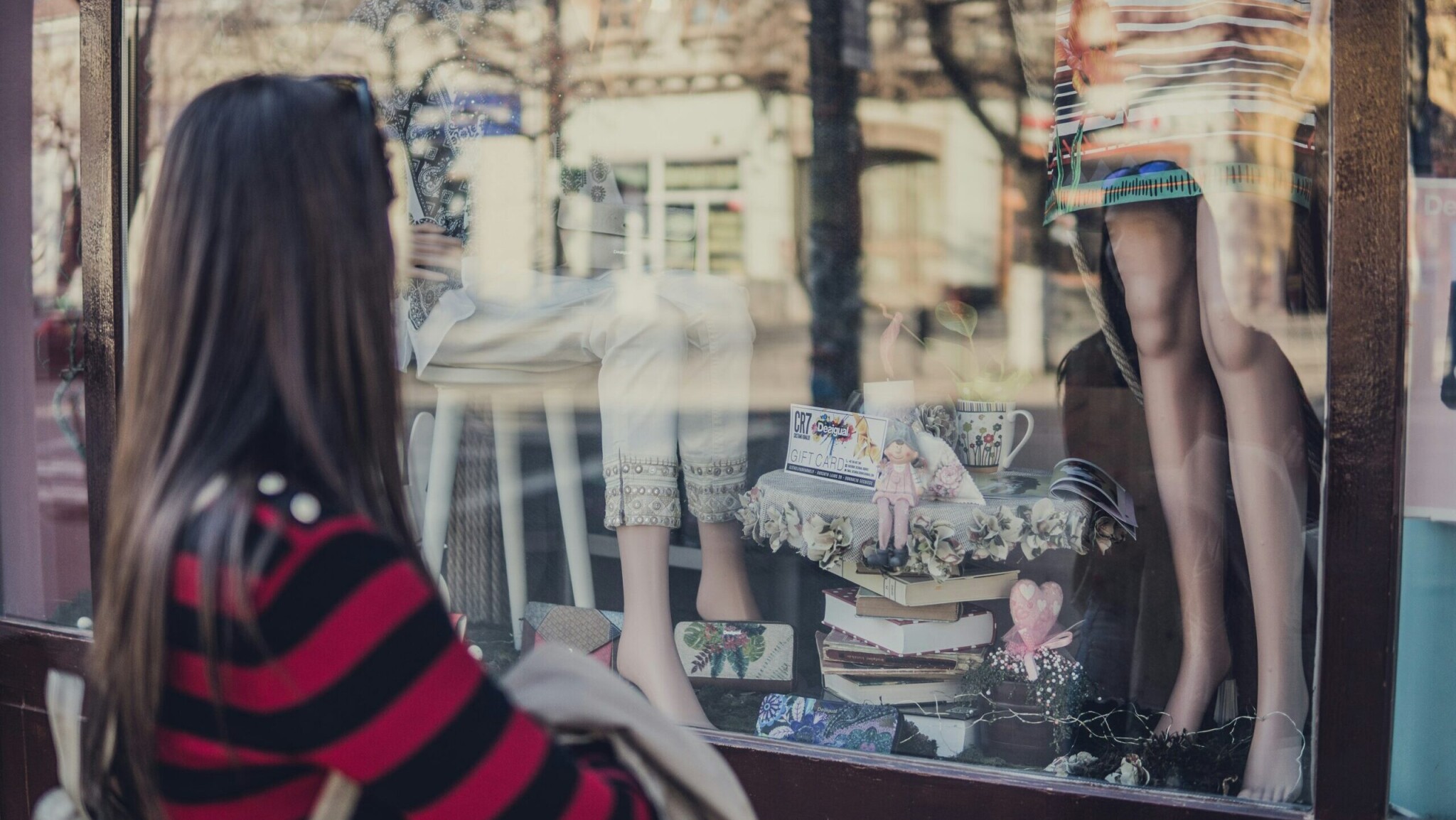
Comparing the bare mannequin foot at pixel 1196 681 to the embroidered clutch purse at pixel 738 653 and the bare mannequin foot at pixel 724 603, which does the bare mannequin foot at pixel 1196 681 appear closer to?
the embroidered clutch purse at pixel 738 653

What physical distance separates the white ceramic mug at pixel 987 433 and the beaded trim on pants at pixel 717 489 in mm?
537

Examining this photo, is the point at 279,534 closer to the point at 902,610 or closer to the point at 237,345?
the point at 237,345

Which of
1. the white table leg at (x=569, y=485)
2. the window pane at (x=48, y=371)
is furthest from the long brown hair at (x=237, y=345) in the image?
the window pane at (x=48, y=371)

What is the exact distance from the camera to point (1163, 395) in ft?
8.22

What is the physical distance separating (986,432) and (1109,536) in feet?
1.19

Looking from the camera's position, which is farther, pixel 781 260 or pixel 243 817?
pixel 781 260

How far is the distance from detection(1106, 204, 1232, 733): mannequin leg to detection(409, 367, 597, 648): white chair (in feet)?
4.45

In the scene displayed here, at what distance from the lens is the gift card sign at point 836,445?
8.87ft

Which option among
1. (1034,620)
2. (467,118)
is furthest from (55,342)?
(1034,620)

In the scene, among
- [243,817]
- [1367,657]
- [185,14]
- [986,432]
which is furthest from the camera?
[185,14]

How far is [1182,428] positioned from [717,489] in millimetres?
1081

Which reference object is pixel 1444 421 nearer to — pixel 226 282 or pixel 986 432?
pixel 986 432

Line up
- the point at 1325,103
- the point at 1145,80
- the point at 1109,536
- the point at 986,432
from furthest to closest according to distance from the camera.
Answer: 1. the point at 986,432
2. the point at 1109,536
3. the point at 1145,80
4. the point at 1325,103

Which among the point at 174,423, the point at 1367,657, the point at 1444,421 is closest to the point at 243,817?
the point at 174,423
